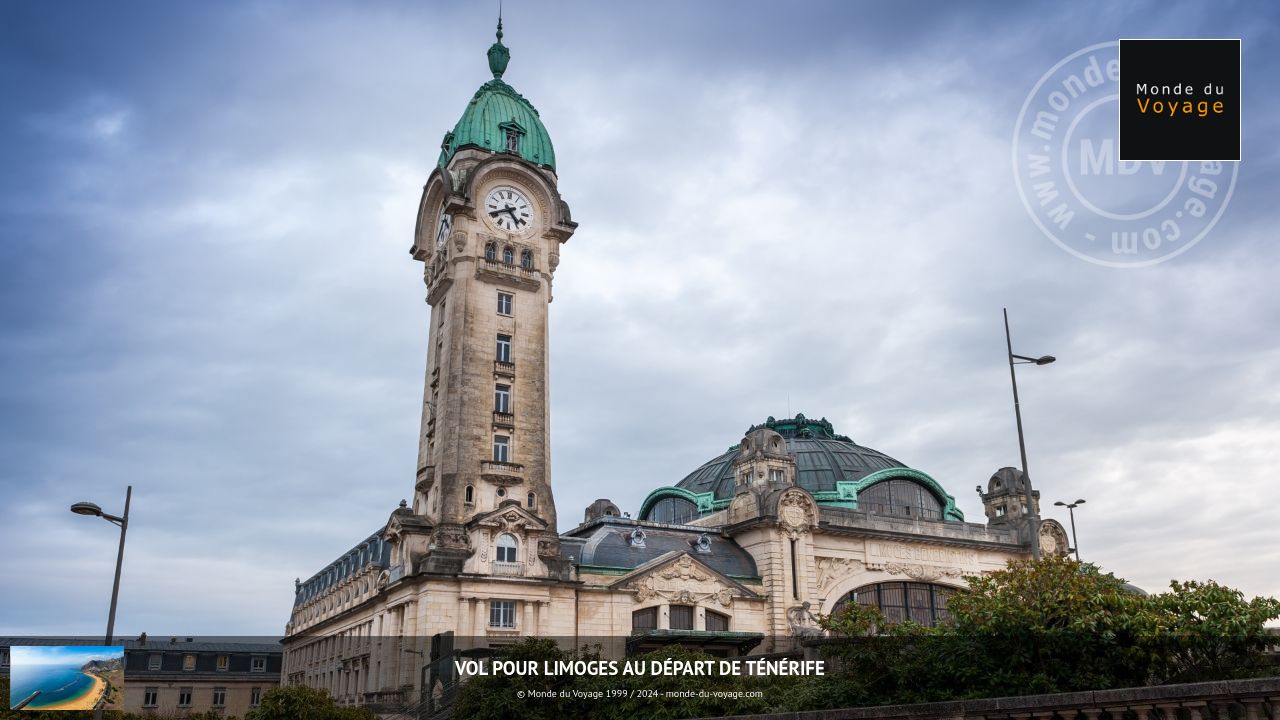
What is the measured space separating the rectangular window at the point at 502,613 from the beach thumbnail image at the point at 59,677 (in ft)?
85.2

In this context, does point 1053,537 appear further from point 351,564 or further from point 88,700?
point 88,700

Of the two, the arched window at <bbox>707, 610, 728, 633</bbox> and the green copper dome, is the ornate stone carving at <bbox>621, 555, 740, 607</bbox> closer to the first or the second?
the arched window at <bbox>707, 610, 728, 633</bbox>

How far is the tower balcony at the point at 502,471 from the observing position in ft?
187

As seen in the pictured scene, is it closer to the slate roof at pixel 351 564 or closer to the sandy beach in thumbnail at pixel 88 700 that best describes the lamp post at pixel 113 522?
the sandy beach in thumbnail at pixel 88 700

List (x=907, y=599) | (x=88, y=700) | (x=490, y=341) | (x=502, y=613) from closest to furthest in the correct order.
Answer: (x=88, y=700) < (x=502, y=613) < (x=490, y=341) < (x=907, y=599)

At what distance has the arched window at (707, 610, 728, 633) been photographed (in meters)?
57.1

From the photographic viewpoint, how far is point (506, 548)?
54.5 m

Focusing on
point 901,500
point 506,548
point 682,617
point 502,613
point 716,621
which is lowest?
point 716,621

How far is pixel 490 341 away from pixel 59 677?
3509 centimetres

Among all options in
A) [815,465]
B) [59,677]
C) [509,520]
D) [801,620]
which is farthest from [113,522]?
[815,465]

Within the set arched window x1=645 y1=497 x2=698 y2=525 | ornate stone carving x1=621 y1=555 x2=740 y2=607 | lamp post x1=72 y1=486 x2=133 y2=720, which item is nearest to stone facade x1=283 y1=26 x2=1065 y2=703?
ornate stone carving x1=621 y1=555 x2=740 y2=607

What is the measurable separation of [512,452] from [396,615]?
11106 millimetres

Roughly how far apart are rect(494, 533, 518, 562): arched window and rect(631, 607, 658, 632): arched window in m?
7.49

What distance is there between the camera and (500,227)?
63.0m
